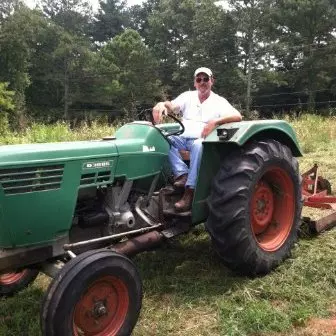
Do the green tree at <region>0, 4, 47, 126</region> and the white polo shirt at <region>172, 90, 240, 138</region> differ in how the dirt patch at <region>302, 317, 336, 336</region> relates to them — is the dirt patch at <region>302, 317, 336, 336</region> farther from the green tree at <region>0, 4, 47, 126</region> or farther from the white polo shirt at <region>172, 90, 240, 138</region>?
the green tree at <region>0, 4, 47, 126</region>

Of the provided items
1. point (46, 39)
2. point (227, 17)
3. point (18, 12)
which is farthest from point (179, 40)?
point (18, 12)

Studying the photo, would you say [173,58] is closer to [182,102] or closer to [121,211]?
[182,102]

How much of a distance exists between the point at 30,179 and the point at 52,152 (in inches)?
8.7

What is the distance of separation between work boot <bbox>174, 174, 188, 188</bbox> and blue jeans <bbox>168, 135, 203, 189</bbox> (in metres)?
0.02

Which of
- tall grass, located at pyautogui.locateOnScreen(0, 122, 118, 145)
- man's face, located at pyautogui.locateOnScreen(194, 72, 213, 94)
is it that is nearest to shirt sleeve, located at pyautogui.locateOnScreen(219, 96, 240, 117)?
man's face, located at pyautogui.locateOnScreen(194, 72, 213, 94)

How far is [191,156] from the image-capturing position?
372 centimetres

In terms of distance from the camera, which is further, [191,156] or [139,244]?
[191,156]

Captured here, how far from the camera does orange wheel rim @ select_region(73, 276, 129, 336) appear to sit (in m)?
2.80

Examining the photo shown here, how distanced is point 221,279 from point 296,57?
125 ft

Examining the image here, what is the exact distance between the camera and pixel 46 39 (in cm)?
4497

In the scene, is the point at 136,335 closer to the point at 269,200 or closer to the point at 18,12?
the point at 269,200

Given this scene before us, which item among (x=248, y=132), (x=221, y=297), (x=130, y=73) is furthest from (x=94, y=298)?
(x=130, y=73)

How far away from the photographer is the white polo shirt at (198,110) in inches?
158

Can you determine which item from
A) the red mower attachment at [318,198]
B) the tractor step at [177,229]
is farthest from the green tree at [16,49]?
the tractor step at [177,229]
